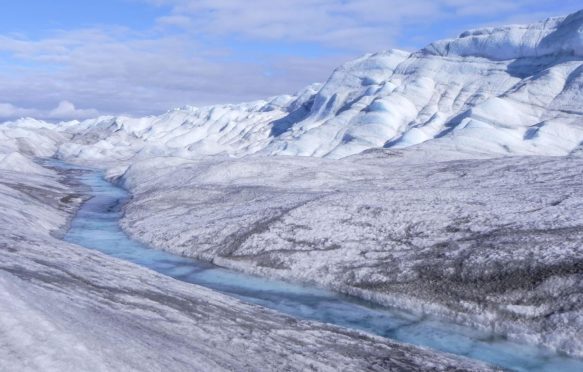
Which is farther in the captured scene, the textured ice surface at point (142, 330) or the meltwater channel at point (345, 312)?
the meltwater channel at point (345, 312)

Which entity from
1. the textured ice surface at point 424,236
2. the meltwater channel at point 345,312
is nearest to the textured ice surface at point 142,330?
the meltwater channel at point 345,312

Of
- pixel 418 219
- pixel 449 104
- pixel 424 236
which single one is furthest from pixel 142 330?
pixel 449 104

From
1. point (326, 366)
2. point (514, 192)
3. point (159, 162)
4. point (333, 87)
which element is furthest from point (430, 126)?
point (326, 366)

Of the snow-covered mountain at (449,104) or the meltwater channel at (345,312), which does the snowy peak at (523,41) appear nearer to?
the snow-covered mountain at (449,104)

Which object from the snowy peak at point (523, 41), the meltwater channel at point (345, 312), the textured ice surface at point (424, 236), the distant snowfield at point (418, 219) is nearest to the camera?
the meltwater channel at point (345, 312)

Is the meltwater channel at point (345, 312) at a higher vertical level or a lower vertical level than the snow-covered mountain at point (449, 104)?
lower

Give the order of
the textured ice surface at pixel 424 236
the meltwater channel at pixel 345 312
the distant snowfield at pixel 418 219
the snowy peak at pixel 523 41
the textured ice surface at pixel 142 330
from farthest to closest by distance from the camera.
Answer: the snowy peak at pixel 523 41, the distant snowfield at pixel 418 219, the textured ice surface at pixel 424 236, the meltwater channel at pixel 345 312, the textured ice surface at pixel 142 330

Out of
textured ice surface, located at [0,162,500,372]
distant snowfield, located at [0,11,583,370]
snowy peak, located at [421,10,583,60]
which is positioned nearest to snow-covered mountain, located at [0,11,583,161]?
snowy peak, located at [421,10,583,60]
